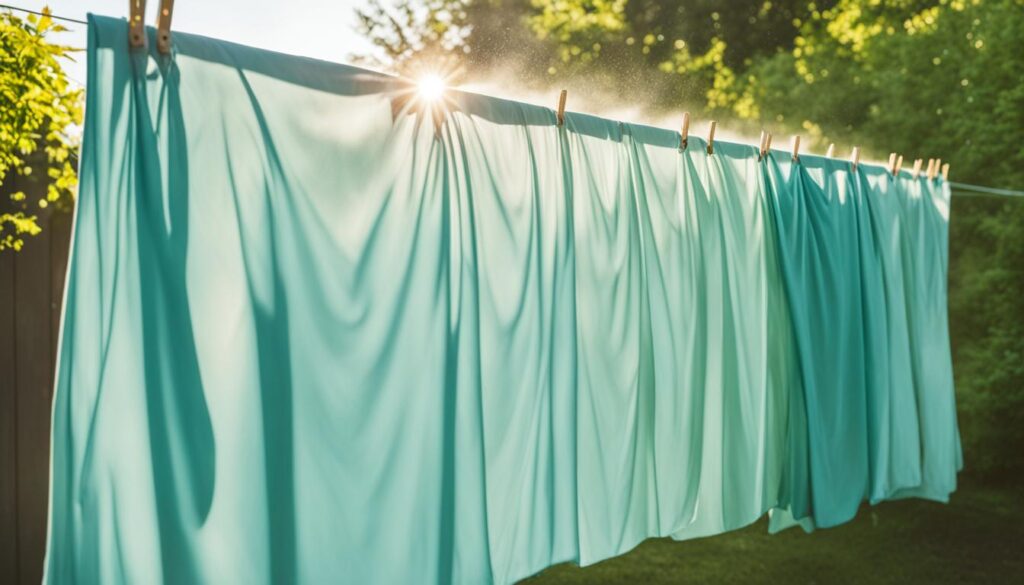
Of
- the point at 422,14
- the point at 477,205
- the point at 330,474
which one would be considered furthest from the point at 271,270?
the point at 422,14

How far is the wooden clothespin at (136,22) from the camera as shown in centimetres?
156

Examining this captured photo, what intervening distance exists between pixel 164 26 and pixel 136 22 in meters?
0.05

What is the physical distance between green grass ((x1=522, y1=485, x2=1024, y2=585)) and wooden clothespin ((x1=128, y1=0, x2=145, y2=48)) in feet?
10.3

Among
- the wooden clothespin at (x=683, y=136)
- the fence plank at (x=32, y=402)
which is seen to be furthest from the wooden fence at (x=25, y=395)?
the wooden clothespin at (x=683, y=136)

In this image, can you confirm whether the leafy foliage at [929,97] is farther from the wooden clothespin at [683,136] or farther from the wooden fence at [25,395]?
the wooden fence at [25,395]

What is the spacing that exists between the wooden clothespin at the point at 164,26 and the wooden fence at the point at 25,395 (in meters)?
1.81

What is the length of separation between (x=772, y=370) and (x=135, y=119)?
2.22 metres

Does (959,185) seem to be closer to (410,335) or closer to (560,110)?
(560,110)

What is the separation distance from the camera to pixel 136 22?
5.14ft

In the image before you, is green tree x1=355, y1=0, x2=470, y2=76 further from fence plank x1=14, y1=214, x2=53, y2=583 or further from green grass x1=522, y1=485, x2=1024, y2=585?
fence plank x1=14, y1=214, x2=53, y2=583

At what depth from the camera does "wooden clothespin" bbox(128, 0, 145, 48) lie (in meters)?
1.56

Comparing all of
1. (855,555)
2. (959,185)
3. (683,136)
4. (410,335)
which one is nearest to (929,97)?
(959,185)

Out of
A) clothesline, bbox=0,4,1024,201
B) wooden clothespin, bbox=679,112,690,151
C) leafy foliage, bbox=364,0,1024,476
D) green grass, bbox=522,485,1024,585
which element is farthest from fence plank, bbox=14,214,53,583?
leafy foliage, bbox=364,0,1024,476

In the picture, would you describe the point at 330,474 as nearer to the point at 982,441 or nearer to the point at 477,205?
the point at 477,205
